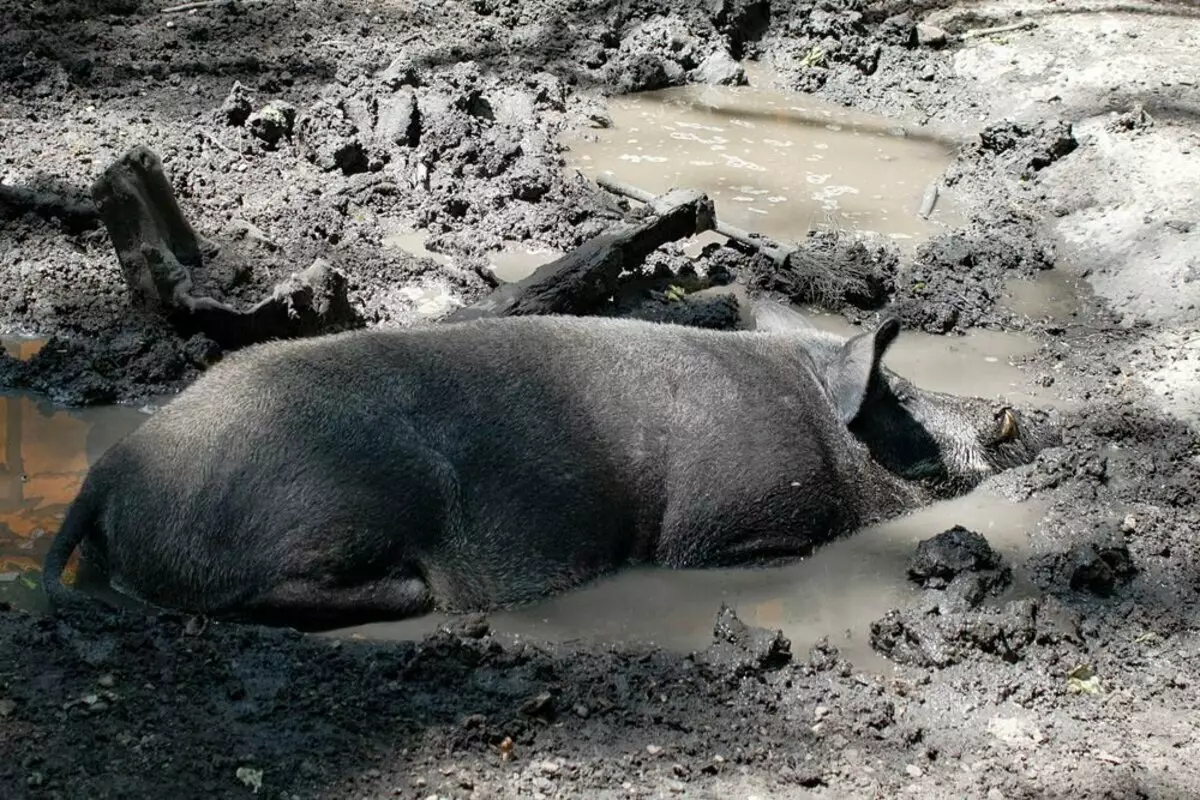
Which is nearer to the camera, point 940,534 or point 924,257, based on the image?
point 940,534

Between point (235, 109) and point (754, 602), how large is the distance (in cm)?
462

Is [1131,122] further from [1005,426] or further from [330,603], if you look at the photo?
[330,603]

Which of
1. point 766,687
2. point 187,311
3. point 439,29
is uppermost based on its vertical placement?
point 439,29

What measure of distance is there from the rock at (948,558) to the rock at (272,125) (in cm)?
456

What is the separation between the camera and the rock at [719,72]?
9797 millimetres

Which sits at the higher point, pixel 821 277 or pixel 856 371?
pixel 856 371

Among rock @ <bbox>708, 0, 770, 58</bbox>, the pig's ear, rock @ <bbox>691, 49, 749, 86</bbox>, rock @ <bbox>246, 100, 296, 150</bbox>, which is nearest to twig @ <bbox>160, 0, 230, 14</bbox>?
rock @ <bbox>246, 100, 296, 150</bbox>

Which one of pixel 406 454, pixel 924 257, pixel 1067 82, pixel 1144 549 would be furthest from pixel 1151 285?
pixel 406 454

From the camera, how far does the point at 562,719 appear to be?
12.2ft

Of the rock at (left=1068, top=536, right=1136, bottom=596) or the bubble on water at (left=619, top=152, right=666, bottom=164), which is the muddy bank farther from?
the rock at (left=1068, top=536, right=1136, bottom=596)

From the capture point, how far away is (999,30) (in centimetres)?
1012

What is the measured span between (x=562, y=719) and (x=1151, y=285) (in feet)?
14.4

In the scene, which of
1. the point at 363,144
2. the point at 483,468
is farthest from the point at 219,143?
the point at 483,468

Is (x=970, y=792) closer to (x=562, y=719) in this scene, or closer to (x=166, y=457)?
(x=562, y=719)
